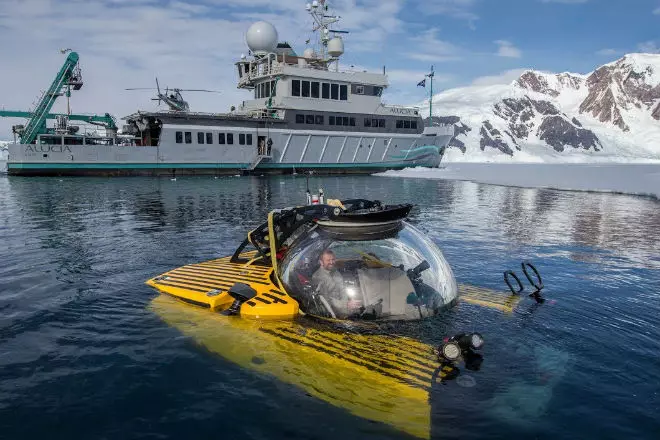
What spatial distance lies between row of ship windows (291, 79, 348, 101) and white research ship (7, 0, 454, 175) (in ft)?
0.39

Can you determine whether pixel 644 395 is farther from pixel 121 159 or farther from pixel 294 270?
pixel 121 159

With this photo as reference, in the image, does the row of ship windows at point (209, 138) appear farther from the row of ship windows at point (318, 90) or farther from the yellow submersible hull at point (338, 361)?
the yellow submersible hull at point (338, 361)

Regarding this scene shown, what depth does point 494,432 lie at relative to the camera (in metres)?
4.90

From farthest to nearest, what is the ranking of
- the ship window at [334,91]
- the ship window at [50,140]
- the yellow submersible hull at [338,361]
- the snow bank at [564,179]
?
1. the ship window at [334,91]
2. the ship window at [50,140]
3. the snow bank at [564,179]
4. the yellow submersible hull at [338,361]

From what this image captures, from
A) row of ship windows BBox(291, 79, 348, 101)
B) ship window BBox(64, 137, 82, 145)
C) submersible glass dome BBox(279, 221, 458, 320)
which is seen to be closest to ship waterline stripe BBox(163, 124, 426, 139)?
row of ship windows BBox(291, 79, 348, 101)

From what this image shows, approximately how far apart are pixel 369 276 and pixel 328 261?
29.1 inches

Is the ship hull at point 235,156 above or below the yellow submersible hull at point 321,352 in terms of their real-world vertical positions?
above

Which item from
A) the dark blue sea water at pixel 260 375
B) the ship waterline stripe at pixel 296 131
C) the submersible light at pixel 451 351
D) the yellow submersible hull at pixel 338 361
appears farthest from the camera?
the ship waterline stripe at pixel 296 131

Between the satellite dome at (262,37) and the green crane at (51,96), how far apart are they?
20446 millimetres

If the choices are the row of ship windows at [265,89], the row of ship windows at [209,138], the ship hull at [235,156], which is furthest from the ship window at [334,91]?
the row of ship windows at [209,138]

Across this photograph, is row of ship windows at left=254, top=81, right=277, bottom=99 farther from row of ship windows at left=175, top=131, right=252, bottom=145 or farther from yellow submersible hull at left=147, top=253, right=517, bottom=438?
yellow submersible hull at left=147, top=253, right=517, bottom=438

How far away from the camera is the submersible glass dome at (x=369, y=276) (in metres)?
7.23

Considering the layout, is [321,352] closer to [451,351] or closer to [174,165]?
[451,351]

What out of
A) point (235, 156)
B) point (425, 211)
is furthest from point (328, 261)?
point (235, 156)
